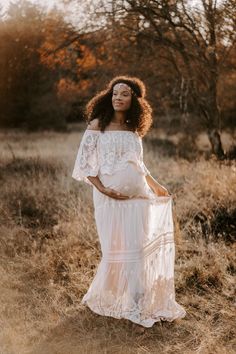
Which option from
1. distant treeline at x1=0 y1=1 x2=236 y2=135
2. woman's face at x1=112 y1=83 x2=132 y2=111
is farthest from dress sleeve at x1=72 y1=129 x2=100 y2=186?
distant treeline at x1=0 y1=1 x2=236 y2=135

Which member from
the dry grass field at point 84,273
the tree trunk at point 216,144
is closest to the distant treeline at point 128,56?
the tree trunk at point 216,144

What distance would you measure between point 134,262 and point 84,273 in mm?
1253

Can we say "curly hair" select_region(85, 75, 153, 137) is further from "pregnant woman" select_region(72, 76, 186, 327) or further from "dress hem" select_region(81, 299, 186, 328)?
"dress hem" select_region(81, 299, 186, 328)

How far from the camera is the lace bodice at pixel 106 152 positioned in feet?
12.2

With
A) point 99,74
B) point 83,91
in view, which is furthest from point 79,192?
point 83,91

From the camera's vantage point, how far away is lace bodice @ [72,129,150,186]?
3713 mm

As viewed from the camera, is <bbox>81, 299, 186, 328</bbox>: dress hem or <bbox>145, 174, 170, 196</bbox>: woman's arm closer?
<bbox>81, 299, 186, 328</bbox>: dress hem

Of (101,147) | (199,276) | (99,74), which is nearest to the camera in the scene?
(101,147)

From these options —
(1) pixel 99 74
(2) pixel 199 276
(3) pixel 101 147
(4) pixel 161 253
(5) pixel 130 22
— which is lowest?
(2) pixel 199 276

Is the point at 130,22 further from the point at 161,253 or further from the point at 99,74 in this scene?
the point at 161,253

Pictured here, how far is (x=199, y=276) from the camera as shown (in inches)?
186

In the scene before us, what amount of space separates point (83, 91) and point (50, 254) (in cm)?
853

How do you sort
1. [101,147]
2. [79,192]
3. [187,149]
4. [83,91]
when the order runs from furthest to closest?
[187,149] < [83,91] < [79,192] < [101,147]

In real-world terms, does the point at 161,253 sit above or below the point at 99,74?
below
